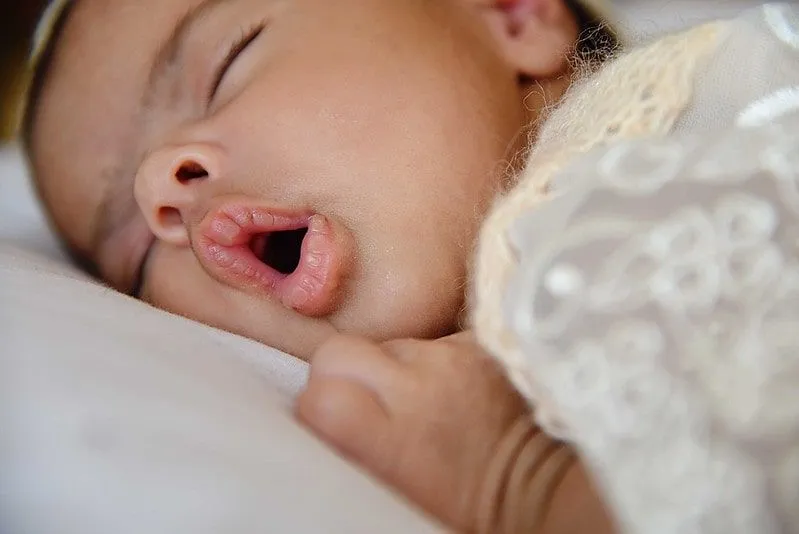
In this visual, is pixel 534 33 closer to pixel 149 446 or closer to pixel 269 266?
pixel 269 266

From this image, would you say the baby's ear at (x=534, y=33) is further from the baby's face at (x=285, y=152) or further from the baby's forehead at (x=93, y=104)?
the baby's forehead at (x=93, y=104)

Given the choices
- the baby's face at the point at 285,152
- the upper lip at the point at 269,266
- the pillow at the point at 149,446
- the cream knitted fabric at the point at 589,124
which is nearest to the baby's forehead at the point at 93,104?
the baby's face at the point at 285,152

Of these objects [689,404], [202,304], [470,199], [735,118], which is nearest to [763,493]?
[689,404]

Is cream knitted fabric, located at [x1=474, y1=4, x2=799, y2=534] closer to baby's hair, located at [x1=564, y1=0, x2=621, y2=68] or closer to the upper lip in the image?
the upper lip

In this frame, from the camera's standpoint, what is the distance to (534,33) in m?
0.83

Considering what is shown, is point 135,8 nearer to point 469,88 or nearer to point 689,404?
point 469,88

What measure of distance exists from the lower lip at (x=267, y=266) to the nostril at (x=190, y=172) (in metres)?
0.06

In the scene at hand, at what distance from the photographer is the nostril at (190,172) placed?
67 cm

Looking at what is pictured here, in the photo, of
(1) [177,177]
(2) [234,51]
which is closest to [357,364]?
(1) [177,177]

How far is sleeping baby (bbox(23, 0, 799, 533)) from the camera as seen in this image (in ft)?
1.38

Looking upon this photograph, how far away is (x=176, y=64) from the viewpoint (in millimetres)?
754

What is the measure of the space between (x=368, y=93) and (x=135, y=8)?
272mm

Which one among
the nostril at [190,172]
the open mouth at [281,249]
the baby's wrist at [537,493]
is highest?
the nostril at [190,172]

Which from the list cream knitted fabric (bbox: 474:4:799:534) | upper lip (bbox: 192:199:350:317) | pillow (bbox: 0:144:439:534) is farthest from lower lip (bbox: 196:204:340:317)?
cream knitted fabric (bbox: 474:4:799:534)
